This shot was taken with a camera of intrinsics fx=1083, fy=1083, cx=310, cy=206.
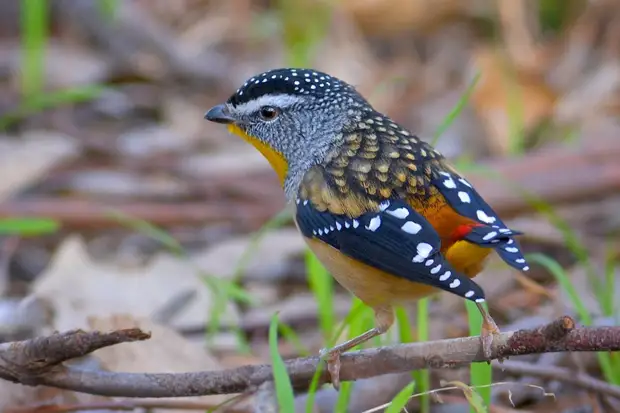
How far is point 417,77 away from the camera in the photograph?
8953 millimetres

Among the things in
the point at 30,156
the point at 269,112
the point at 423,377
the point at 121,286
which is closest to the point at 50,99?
the point at 30,156

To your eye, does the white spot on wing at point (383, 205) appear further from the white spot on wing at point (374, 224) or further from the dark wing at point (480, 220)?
the dark wing at point (480, 220)

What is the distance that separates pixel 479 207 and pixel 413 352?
59 cm

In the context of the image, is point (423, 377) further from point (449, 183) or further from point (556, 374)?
point (449, 183)

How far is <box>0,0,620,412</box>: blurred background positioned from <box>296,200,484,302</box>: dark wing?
1.66 ft

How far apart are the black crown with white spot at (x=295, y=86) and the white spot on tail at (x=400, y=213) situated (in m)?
0.89

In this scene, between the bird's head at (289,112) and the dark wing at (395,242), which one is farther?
the bird's head at (289,112)

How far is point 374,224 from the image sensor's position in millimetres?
3502

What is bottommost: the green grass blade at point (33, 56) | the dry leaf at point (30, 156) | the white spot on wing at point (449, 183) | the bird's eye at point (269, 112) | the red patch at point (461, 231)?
the red patch at point (461, 231)

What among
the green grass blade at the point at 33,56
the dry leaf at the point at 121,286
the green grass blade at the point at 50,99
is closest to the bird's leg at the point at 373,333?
the dry leaf at the point at 121,286

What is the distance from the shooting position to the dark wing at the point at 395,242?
3.16 meters

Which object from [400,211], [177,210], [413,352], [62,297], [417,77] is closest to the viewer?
[413,352]

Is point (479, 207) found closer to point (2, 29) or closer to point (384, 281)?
point (384, 281)

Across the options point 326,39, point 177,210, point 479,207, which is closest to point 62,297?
point 177,210
